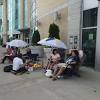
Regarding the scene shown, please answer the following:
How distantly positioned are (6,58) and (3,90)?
799 centimetres

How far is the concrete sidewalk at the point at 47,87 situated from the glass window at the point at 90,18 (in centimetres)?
315

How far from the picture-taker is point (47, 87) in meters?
8.95

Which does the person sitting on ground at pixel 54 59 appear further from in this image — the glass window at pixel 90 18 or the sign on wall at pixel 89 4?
the sign on wall at pixel 89 4

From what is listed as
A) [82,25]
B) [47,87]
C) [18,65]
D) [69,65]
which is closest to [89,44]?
[82,25]

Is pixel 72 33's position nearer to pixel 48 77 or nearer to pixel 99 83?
pixel 48 77

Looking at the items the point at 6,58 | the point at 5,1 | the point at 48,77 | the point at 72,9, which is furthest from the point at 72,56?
the point at 5,1

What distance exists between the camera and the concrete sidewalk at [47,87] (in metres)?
7.73

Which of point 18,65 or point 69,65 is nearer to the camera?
point 69,65

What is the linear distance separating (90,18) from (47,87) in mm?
5849

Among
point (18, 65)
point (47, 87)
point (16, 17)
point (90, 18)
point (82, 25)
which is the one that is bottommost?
point (47, 87)

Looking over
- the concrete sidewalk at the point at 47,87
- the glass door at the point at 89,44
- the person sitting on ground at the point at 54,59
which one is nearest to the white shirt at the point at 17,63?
the concrete sidewalk at the point at 47,87

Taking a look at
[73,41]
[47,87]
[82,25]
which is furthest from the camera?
[73,41]

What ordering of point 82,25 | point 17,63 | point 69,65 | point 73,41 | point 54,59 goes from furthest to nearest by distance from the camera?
point 73,41, point 82,25, point 54,59, point 17,63, point 69,65

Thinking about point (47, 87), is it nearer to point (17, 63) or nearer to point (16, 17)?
point (17, 63)
